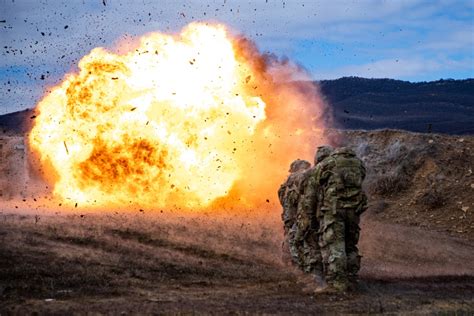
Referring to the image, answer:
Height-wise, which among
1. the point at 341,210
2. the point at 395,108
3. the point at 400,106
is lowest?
the point at 341,210

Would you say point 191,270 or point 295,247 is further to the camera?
point 295,247

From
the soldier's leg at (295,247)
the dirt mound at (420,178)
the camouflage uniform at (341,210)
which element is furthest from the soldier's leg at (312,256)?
the dirt mound at (420,178)

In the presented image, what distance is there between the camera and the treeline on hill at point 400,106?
141250 mm

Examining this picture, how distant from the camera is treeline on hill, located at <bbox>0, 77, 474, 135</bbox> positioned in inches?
5482

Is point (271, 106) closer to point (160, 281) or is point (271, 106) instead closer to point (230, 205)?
point (230, 205)

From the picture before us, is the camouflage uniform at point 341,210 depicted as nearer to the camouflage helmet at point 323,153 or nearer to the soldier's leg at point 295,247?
the camouflage helmet at point 323,153

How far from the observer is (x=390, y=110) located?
560ft

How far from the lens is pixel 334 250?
64.9 feet

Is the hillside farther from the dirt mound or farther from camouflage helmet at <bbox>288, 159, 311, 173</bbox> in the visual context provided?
camouflage helmet at <bbox>288, 159, 311, 173</bbox>

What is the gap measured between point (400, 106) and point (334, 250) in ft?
528

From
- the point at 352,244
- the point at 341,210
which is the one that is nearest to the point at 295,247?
the point at 352,244

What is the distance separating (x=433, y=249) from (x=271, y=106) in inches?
561

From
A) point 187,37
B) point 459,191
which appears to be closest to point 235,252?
point 187,37

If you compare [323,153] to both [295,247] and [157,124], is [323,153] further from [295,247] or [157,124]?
[157,124]
